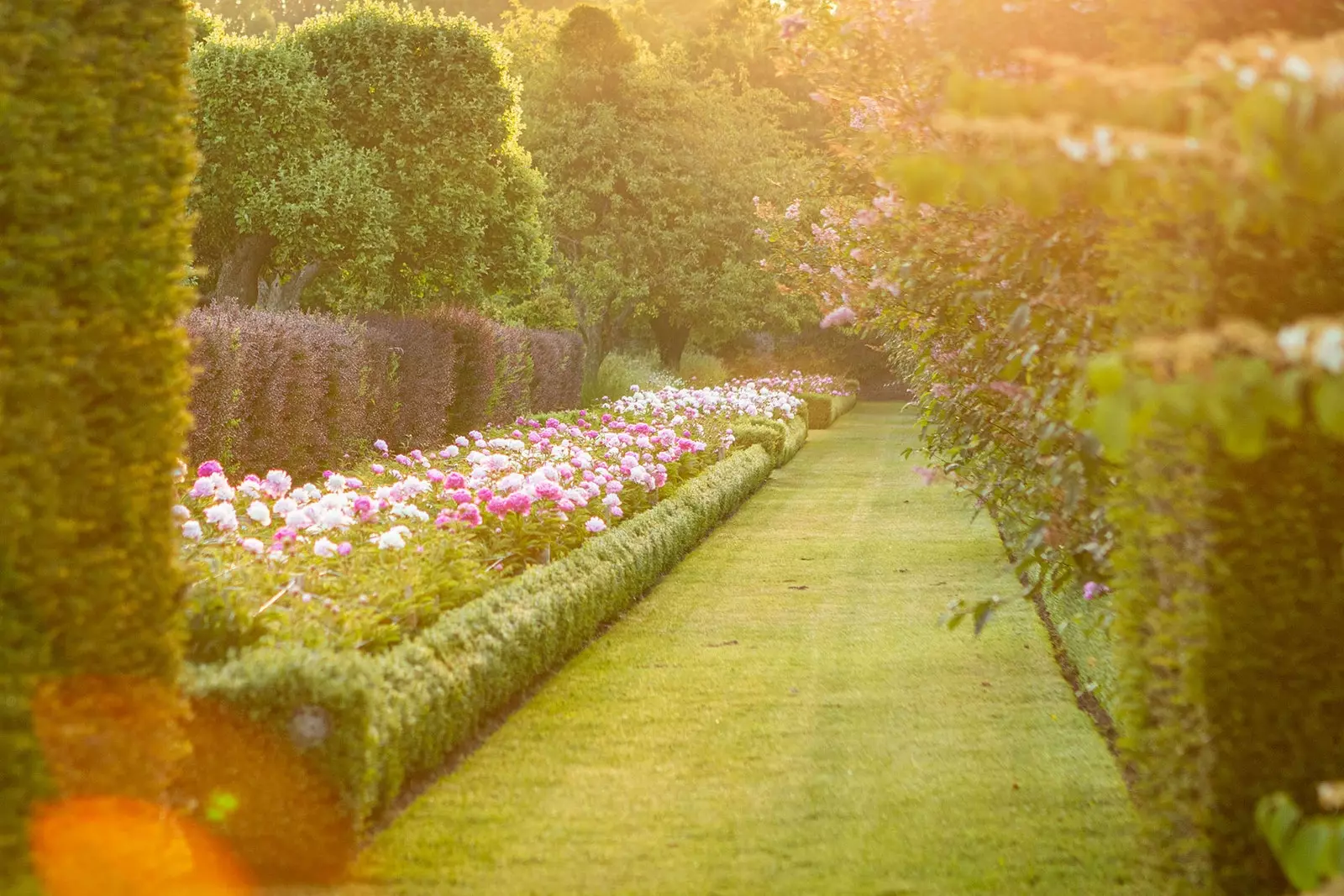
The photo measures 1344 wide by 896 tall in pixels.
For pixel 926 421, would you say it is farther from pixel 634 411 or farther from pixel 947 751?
pixel 634 411

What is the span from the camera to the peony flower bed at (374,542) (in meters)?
5.68

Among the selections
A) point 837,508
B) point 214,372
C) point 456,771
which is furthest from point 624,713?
point 837,508

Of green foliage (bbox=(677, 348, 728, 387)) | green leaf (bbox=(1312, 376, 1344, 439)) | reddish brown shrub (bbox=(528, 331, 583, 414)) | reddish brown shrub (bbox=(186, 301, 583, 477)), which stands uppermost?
green leaf (bbox=(1312, 376, 1344, 439))

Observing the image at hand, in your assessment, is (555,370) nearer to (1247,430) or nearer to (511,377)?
(511,377)

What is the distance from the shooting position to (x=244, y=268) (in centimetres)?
2061

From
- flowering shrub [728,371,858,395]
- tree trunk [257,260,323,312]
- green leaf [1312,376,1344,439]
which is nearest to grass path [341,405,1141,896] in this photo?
green leaf [1312,376,1344,439]

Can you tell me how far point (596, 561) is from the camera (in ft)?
29.8

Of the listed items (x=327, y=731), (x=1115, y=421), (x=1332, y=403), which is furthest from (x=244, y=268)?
(x=1332, y=403)

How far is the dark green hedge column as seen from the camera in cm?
329

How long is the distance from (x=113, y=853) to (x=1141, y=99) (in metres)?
3.25

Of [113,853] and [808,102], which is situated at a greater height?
[808,102]

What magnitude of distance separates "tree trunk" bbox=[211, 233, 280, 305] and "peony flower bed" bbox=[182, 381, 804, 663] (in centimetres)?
943

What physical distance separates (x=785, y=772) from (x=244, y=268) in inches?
660

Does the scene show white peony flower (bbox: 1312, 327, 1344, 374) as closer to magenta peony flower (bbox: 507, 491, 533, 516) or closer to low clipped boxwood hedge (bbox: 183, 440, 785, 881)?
low clipped boxwood hedge (bbox: 183, 440, 785, 881)
